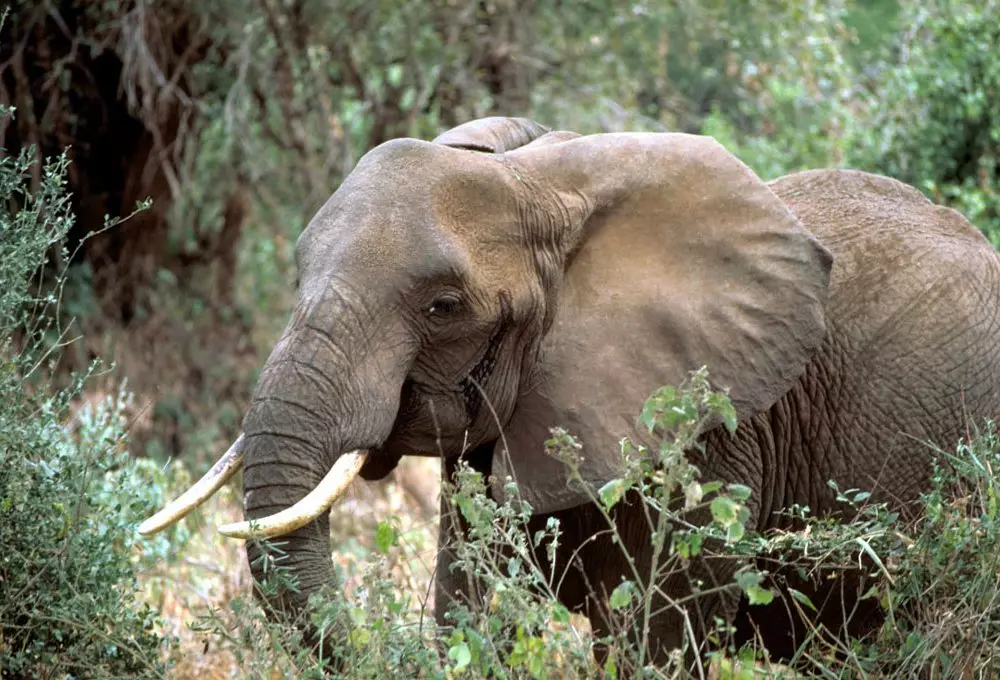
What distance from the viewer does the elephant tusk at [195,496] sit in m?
4.02

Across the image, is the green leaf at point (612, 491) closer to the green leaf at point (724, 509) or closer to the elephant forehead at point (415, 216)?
the green leaf at point (724, 509)

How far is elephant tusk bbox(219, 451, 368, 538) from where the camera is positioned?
3.81 metres

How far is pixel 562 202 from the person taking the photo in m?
4.46

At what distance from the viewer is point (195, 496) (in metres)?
4.09

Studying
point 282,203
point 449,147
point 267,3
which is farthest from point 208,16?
point 449,147

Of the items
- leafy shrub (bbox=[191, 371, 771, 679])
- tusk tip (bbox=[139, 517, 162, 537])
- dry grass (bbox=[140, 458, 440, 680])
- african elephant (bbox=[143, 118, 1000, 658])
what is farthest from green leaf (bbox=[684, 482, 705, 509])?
dry grass (bbox=[140, 458, 440, 680])

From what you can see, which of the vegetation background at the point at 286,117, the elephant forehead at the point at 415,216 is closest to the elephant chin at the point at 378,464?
the elephant forehead at the point at 415,216

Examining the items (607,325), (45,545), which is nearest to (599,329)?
(607,325)

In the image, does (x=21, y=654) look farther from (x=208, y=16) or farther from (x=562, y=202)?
(x=208, y=16)

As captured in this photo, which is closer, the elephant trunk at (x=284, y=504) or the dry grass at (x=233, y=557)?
the elephant trunk at (x=284, y=504)

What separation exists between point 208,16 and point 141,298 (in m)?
2.06

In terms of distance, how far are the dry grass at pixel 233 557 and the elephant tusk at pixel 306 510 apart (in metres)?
0.77

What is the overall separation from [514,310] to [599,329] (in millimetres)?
269

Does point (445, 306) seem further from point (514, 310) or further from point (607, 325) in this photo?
point (607, 325)
